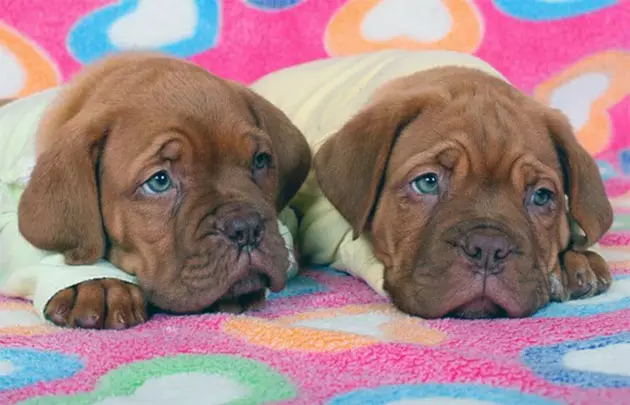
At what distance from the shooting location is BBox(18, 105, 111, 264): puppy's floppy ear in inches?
136

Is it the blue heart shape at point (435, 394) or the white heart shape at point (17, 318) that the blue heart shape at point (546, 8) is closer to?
the white heart shape at point (17, 318)

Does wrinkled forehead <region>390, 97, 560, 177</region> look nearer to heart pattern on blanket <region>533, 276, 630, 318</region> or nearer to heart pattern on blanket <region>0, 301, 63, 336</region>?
heart pattern on blanket <region>533, 276, 630, 318</region>

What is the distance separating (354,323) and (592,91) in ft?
12.9

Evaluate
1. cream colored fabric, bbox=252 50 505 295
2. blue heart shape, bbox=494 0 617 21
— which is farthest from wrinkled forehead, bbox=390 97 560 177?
blue heart shape, bbox=494 0 617 21

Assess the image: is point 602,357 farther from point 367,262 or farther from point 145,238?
point 145,238

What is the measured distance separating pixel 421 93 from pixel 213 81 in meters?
0.76

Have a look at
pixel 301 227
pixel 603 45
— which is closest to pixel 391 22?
pixel 603 45

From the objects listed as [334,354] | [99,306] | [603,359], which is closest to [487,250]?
[603,359]

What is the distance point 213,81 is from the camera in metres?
3.77

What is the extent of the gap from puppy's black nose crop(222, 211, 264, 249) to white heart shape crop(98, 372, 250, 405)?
72cm

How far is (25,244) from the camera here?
3660 millimetres

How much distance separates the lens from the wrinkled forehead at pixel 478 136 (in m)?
3.47

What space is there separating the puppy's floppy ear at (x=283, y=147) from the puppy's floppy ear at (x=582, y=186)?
964 millimetres

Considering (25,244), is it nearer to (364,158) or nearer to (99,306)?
(99,306)
